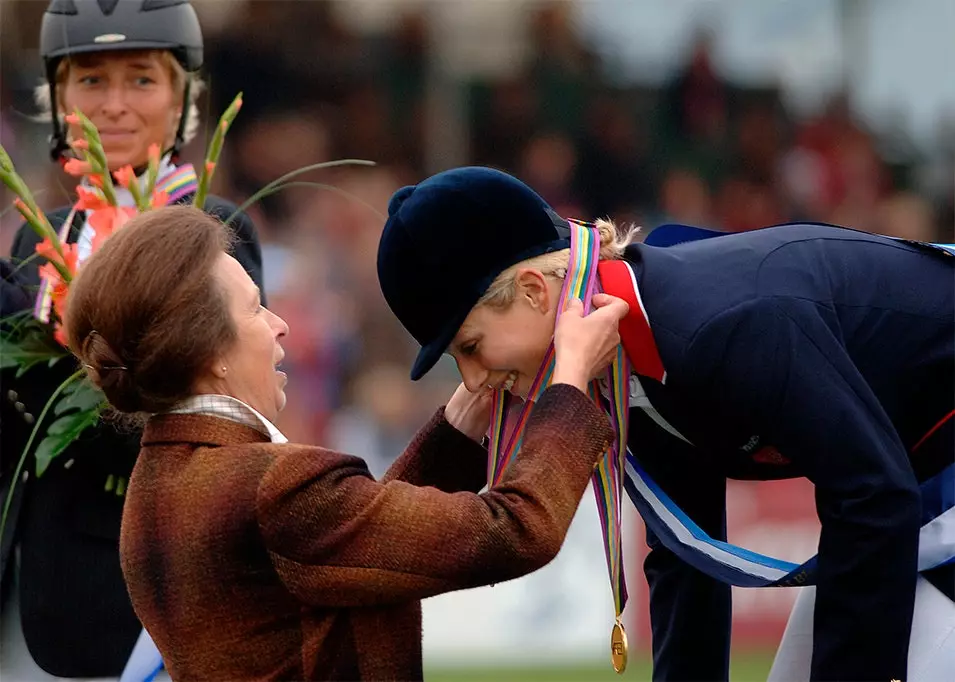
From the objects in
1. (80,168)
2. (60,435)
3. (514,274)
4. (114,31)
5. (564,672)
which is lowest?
(564,672)

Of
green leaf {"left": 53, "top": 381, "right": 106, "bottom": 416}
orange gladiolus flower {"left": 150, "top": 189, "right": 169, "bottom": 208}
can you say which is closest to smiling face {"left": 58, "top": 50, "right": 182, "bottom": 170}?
orange gladiolus flower {"left": 150, "top": 189, "right": 169, "bottom": 208}

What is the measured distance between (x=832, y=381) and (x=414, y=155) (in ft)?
22.5

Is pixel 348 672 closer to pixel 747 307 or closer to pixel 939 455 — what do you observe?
pixel 747 307

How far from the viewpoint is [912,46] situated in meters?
10.1

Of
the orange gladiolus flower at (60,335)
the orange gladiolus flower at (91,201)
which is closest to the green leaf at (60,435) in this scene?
the orange gladiolus flower at (60,335)

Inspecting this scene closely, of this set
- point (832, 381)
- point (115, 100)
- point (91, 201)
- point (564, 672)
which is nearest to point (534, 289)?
point (832, 381)

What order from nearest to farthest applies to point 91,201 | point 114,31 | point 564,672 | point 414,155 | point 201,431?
point 201,431
point 91,201
point 114,31
point 564,672
point 414,155

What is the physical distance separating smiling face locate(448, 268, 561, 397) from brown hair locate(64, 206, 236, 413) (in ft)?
1.83

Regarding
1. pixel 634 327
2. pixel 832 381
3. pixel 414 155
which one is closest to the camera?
pixel 832 381

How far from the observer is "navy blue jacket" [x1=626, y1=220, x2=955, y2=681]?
9.07 ft

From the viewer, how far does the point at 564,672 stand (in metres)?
7.27

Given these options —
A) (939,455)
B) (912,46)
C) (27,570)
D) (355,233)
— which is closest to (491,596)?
(355,233)

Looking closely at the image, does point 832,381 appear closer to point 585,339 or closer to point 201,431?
point 585,339

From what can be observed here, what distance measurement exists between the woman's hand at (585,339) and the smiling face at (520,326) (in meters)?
0.09
